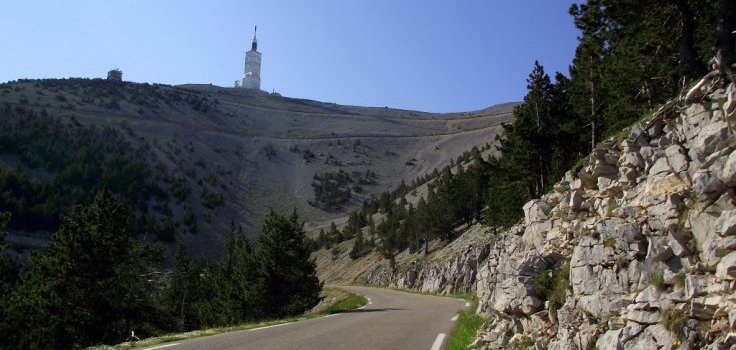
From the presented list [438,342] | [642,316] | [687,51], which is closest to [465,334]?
[438,342]

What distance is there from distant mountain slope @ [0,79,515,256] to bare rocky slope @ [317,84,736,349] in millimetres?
88731

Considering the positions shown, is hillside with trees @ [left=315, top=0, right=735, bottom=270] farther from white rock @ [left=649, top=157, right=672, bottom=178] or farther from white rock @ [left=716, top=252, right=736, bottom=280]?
white rock @ [left=716, top=252, right=736, bottom=280]

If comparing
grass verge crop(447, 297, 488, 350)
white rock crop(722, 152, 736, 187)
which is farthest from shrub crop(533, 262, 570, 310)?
white rock crop(722, 152, 736, 187)

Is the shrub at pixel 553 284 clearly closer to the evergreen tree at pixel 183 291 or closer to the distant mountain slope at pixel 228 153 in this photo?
the evergreen tree at pixel 183 291

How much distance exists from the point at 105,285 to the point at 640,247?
28.6 metres

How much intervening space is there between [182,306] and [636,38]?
54934 mm

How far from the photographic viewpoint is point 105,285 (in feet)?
97.7

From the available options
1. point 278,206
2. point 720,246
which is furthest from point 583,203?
point 278,206

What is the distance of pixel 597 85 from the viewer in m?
24.9

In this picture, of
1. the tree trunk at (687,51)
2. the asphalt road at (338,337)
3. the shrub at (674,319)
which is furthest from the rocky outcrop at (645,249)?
the tree trunk at (687,51)

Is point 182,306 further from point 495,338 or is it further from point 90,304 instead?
point 495,338

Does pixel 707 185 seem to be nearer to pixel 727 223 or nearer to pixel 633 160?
pixel 727 223

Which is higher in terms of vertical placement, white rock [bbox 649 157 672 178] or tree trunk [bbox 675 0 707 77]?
tree trunk [bbox 675 0 707 77]

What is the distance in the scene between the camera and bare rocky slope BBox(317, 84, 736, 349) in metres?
6.51
